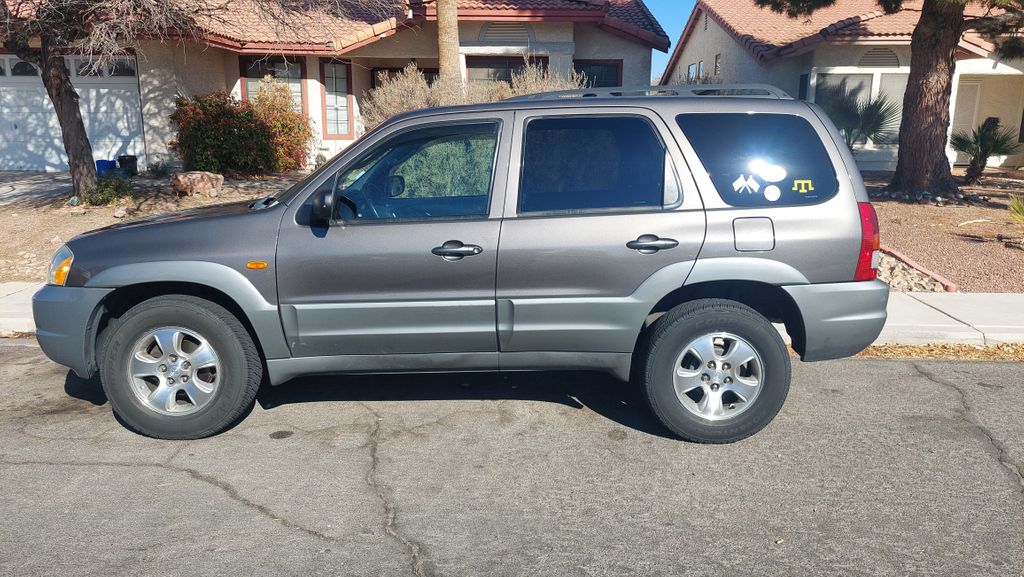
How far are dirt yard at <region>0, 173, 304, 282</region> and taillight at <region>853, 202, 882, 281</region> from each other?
8.99 m

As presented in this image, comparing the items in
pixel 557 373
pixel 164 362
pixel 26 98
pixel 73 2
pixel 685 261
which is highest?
pixel 73 2

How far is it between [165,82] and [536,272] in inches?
610

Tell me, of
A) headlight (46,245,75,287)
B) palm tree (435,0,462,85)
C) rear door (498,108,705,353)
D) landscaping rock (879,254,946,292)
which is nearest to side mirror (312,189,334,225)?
rear door (498,108,705,353)

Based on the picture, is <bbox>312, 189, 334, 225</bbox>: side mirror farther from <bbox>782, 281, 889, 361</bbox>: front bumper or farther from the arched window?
the arched window

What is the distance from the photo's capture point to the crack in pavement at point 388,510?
3543 millimetres

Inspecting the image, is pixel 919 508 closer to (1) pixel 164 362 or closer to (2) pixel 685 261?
(2) pixel 685 261

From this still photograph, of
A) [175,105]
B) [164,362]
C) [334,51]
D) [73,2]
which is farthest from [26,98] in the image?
[164,362]

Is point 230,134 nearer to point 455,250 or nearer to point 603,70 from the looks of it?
point 603,70

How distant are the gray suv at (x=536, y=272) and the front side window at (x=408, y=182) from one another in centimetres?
2

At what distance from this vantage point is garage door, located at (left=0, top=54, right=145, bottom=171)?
17734 millimetres

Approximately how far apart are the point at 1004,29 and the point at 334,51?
12950mm

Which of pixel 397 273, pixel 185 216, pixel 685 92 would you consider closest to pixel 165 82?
pixel 185 216

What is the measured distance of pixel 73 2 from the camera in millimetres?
10602

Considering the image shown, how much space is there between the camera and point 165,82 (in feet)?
57.2
